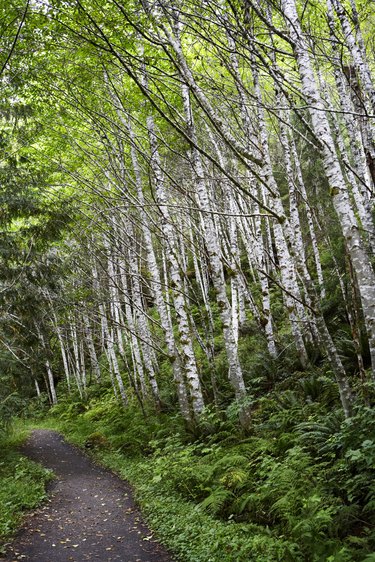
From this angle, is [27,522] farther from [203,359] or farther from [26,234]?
[203,359]

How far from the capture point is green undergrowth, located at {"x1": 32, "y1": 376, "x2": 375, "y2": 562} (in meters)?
3.75

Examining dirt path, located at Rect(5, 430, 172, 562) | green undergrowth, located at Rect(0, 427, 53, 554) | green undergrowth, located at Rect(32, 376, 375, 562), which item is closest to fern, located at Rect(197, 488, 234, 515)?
green undergrowth, located at Rect(32, 376, 375, 562)

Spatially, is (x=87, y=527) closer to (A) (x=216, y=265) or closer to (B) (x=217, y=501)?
(B) (x=217, y=501)

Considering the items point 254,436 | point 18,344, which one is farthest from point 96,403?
point 254,436

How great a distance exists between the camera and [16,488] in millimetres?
7699

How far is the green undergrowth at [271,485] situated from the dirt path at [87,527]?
0.29 metres

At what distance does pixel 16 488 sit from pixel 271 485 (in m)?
5.28

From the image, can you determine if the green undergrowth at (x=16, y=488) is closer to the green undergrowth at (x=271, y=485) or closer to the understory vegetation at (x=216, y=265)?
the understory vegetation at (x=216, y=265)

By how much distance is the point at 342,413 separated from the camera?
17.6 ft

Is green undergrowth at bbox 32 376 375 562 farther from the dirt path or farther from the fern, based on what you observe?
the dirt path

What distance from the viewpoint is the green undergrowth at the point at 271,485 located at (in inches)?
147

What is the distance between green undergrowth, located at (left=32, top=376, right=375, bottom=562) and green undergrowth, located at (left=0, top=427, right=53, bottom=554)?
6.08ft

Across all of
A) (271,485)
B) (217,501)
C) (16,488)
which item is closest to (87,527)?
(16,488)

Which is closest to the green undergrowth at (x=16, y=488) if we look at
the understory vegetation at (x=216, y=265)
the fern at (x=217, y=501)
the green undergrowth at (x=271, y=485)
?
the understory vegetation at (x=216, y=265)
